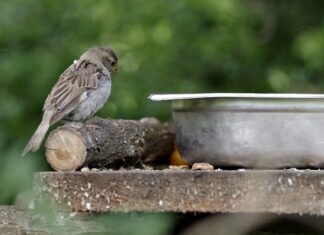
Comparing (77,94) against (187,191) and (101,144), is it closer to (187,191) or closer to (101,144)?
(101,144)

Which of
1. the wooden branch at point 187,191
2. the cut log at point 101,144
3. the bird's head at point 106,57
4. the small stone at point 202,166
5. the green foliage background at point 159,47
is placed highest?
the green foliage background at point 159,47

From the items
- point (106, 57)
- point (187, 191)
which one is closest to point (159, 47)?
point (106, 57)

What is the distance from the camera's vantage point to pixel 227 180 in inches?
133

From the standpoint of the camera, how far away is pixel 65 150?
12.6ft

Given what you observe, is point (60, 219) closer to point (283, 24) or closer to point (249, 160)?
point (249, 160)

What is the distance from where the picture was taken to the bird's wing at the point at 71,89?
16.0ft

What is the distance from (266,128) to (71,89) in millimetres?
1375

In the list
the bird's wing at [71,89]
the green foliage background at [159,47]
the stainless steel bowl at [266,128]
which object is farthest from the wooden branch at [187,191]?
the bird's wing at [71,89]

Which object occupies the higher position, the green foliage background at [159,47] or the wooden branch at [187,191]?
the green foliage background at [159,47]

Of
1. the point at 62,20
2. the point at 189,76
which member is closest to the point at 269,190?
the point at 62,20

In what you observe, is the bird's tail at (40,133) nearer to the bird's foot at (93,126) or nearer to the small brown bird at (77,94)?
the small brown bird at (77,94)

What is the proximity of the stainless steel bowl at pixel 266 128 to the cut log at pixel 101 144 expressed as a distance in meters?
0.32

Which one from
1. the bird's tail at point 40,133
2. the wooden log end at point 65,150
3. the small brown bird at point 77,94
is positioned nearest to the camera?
Result: the wooden log end at point 65,150

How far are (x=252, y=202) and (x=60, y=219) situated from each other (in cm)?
58
